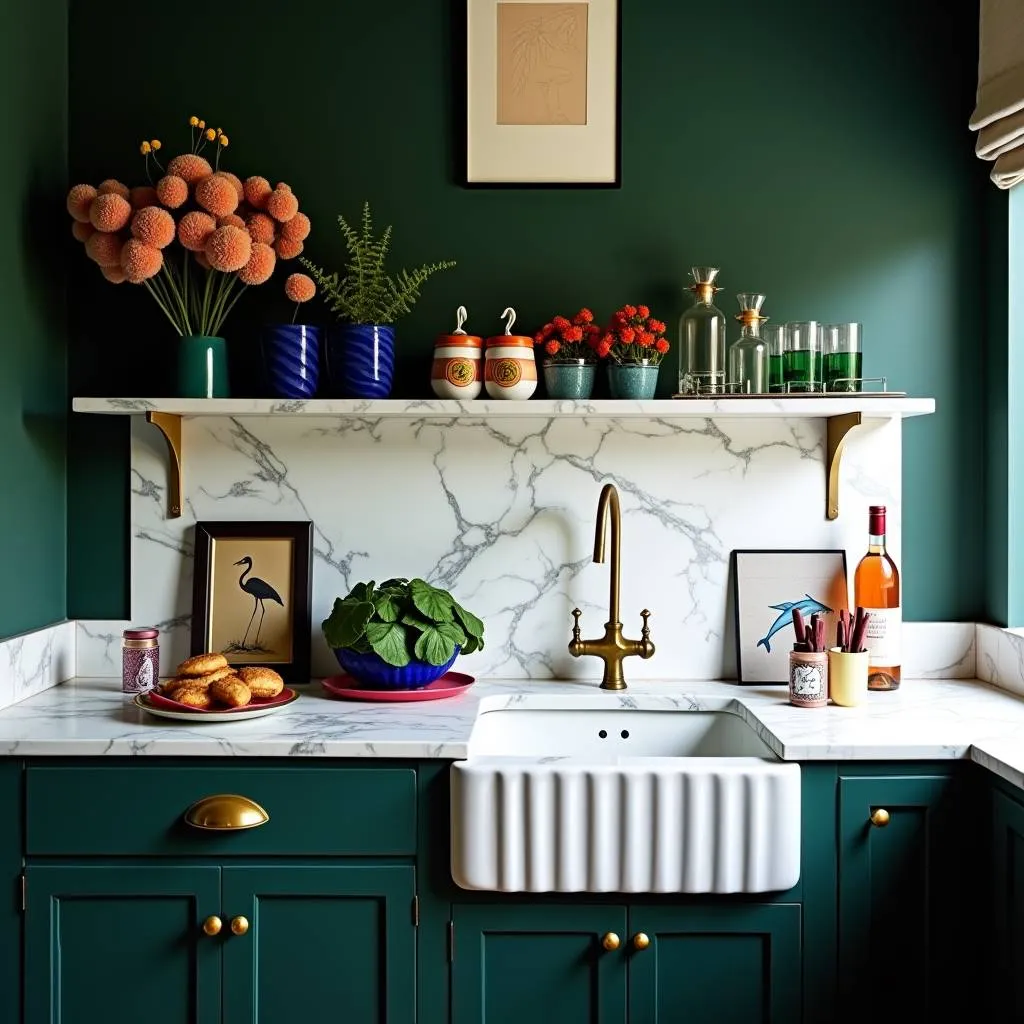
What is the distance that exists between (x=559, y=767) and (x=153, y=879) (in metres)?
0.73

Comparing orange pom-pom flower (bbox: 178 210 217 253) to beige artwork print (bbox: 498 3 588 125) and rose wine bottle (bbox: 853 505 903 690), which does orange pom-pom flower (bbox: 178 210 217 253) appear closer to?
beige artwork print (bbox: 498 3 588 125)

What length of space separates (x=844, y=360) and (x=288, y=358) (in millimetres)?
1161

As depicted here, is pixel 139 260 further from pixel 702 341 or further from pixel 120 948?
pixel 120 948

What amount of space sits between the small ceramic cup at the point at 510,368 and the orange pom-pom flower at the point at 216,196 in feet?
1.99

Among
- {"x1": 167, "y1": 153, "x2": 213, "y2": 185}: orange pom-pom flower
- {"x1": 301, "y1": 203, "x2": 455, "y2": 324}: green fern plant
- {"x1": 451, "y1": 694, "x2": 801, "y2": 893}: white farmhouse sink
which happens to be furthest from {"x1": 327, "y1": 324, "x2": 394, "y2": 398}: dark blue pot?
{"x1": 451, "y1": 694, "x2": 801, "y2": 893}: white farmhouse sink

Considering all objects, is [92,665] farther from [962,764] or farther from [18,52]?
Answer: [962,764]

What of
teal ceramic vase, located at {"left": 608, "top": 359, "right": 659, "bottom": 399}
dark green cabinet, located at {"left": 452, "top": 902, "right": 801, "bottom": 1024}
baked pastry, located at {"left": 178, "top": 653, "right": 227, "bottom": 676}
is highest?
teal ceramic vase, located at {"left": 608, "top": 359, "right": 659, "bottom": 399}

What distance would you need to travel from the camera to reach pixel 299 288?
7.98 ft

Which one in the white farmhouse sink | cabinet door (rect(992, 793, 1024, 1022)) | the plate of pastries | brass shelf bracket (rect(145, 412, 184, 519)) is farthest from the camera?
brass shelf bracket (rect(145, 412, 184, 519))

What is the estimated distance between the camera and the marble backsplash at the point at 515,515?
102 inches

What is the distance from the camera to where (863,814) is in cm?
199

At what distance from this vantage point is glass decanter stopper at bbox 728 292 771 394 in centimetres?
246

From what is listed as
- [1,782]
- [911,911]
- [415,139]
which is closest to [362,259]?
[415,139]

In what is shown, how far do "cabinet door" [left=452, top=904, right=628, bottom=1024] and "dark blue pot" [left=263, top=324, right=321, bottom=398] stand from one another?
1.11 m
